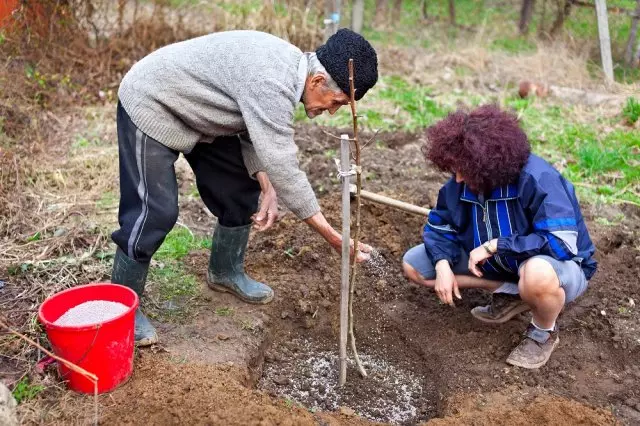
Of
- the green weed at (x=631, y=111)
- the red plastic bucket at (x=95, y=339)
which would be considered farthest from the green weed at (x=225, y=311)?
the green weed at (x=631, y=111)

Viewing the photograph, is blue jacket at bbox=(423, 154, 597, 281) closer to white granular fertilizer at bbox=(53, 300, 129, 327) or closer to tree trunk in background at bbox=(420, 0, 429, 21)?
white granular fertilizer at bbox=(53, 300, 129, 327)

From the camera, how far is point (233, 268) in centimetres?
366

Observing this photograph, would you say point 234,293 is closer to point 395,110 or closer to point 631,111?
point 395,110

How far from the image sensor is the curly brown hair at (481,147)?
2977 millimetres

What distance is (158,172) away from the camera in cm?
291

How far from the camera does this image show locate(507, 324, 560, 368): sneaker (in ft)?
10.7

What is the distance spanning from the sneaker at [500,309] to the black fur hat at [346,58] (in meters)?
1.59

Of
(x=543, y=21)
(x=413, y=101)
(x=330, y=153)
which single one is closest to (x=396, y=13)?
(x=543, y=21)

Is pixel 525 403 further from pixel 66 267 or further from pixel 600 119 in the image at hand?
pixel 600 119

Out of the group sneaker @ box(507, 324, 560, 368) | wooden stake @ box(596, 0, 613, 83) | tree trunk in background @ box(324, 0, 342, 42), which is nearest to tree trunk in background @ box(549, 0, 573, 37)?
wooden stake @ box(596, 0, 613, 83)

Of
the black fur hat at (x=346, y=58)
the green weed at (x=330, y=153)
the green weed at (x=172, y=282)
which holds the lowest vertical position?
the green weed at (x=172, y=282)

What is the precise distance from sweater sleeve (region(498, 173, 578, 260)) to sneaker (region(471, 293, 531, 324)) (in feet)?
1.75

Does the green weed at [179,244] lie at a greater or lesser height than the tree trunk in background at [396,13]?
lesser

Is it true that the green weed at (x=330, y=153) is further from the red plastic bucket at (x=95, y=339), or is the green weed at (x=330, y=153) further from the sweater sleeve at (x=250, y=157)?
the red plastic bucket at (x=95, y=339)
